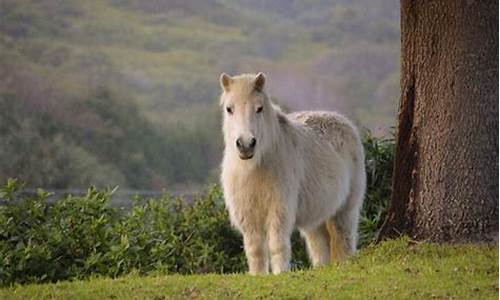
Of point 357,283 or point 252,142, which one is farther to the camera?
point 252,142

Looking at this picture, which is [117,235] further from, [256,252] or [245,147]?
[245,147]

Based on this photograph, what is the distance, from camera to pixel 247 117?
6672 millimetres

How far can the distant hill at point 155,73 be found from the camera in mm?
14750

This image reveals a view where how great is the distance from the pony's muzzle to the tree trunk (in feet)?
3.74

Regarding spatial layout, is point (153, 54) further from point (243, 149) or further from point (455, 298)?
point (455, 298)

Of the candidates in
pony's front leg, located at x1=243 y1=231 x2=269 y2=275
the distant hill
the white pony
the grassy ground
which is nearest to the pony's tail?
the white pony

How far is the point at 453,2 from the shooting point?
21.3ft

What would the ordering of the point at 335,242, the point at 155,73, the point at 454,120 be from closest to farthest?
the point at 454,120 < the point at 335,242 < the point at 155,73

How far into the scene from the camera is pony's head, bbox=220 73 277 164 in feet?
→ 21.5

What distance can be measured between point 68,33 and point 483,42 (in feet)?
38.8

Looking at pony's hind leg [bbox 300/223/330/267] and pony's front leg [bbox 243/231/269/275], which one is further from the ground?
pony's front leg [bbox 243/231/269/275]

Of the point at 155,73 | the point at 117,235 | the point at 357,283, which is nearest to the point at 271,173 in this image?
the point at 357,283

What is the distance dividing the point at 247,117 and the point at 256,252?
1.04 meters

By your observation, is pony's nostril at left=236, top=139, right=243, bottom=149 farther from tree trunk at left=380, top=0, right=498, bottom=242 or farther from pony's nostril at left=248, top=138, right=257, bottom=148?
Answer: tree trunk at left=380, top=0, right=498, bottom=242
